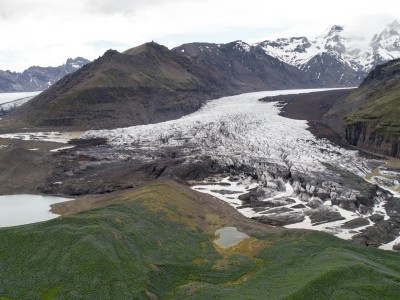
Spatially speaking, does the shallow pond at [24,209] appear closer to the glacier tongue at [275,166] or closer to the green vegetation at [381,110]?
the glacier tongue at [275,166]

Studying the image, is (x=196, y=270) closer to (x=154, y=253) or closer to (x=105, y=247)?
(x=154, y=253)

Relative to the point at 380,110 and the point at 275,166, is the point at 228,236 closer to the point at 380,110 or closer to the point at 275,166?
the point at 275,166

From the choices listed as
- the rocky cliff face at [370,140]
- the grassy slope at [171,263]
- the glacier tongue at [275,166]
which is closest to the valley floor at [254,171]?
the glacier tongue at [275,166]

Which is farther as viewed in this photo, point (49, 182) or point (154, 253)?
point (49, 182)

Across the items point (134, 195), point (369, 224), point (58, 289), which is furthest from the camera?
point (134, 195)

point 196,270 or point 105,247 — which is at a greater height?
point 105,247

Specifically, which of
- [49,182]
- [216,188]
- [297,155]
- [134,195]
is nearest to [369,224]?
[216,188]
